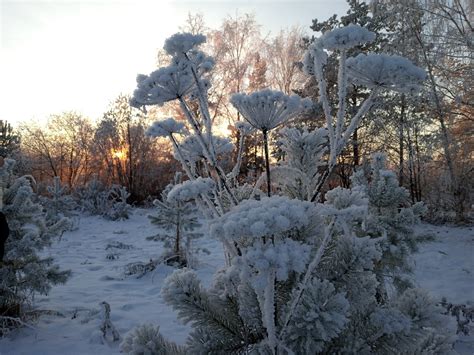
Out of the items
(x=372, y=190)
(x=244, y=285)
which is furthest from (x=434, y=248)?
(x=244, y=285)

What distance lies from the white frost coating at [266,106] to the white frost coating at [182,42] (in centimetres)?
28

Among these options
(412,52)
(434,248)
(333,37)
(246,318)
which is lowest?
(434,248)

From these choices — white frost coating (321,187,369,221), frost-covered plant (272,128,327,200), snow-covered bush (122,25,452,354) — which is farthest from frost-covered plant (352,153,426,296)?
white frost coating (321,187,369,221)

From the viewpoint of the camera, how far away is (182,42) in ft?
4.56

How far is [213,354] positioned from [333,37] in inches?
51.8

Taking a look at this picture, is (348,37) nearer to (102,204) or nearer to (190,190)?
(190,190)

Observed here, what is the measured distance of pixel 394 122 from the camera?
53.8 feet

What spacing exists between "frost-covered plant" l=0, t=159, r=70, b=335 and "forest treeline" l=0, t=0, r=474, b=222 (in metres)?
4.52

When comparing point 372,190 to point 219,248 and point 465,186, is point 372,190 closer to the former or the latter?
point 219,248

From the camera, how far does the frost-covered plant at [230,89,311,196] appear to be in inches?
53.1

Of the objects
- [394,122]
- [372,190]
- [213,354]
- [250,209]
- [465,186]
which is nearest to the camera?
[250,209]

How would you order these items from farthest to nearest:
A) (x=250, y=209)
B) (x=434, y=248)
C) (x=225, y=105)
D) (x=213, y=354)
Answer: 1. (x=225, y=105)
2. (x=434, y=248)
3. (x=213, y=354)
4. (x=250, y=209)

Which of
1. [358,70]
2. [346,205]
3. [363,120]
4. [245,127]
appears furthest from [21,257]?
[363,120]

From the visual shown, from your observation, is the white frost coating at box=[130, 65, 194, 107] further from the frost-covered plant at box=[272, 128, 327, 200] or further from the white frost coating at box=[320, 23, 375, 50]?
the frost-covered plant at box=[272, 128, 327, 200]
